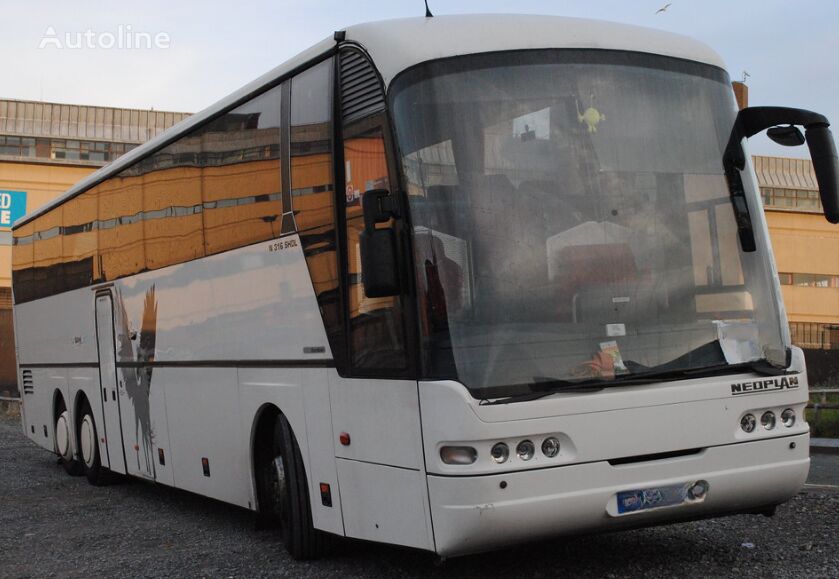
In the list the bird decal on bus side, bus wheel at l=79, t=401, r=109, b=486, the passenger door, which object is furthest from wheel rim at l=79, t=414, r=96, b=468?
the bird decal on bus side

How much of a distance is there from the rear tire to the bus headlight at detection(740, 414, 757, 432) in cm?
303

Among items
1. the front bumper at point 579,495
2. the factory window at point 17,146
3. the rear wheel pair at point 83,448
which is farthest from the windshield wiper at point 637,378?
the factory window at point 17,146

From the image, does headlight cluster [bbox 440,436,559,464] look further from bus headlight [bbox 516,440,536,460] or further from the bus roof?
the bus roof

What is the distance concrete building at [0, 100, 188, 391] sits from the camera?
139 ft

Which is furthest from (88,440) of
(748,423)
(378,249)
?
(748,423)

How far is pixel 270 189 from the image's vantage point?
8961 mm

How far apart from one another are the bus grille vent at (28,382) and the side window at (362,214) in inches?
459

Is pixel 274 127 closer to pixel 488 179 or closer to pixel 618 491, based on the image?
pixel 488 179

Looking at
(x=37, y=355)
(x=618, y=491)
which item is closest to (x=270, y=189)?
(x=618, y=491)

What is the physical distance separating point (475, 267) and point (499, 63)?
4.10ft

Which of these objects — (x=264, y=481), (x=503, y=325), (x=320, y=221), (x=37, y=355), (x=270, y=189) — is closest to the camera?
(x=503, y=325)

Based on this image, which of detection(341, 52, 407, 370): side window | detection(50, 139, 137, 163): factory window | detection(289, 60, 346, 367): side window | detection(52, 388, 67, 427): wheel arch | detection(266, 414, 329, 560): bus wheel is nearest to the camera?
detection(341, 52, 407, 370): side window

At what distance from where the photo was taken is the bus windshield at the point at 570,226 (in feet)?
22.3

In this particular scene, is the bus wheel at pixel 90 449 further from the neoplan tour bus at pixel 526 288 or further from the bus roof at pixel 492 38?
the bus roof at pixel 492 38
